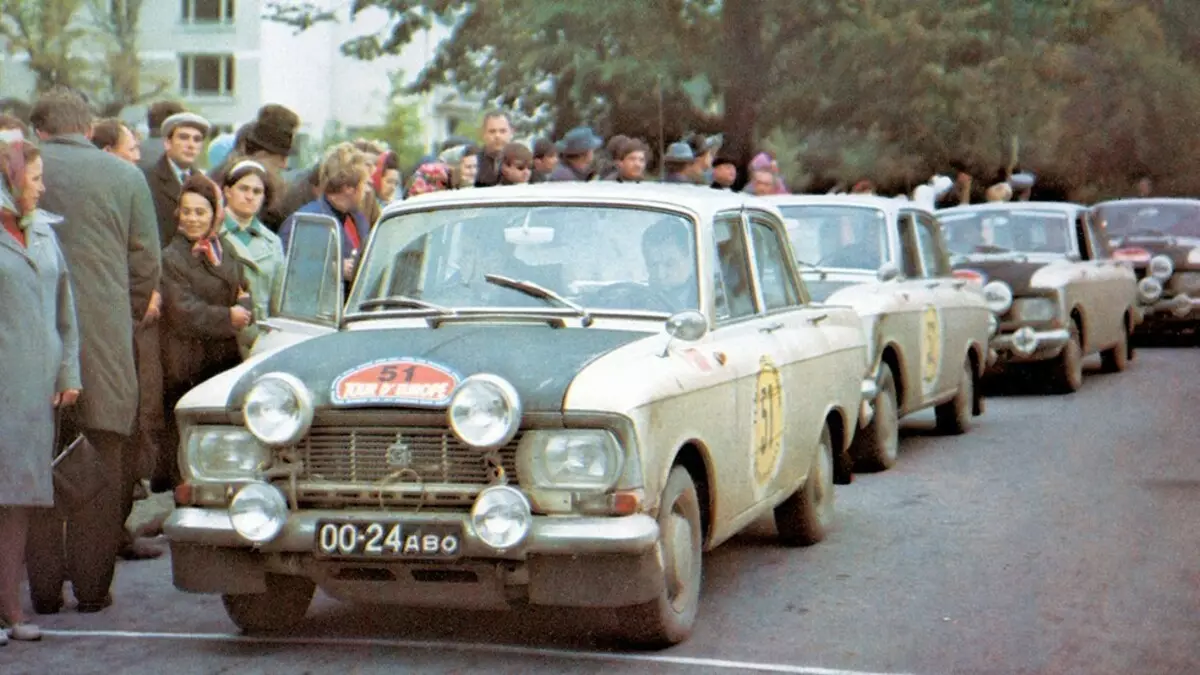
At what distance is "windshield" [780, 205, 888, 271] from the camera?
14797 mm

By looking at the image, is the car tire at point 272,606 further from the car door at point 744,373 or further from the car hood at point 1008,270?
the car hood at point 1008,270

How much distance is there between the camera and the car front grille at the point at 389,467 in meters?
7.56

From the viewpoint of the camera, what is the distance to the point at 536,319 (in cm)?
851

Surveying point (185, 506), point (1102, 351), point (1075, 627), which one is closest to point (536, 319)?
point (185, 506)

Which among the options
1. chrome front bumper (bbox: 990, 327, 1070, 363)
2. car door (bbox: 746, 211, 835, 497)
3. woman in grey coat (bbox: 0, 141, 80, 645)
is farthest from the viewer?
chrome front bumper (bbox: 990, 327, 1070, 363)

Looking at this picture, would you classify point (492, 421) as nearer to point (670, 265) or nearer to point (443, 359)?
point (443, 359)

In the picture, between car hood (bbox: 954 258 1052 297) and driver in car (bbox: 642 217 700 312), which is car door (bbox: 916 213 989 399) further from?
driver in car (bbox: 642 217 700 312)

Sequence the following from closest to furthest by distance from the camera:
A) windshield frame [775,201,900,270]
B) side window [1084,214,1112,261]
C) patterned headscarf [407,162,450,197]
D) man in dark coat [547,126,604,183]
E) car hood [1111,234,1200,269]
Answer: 1. patterned headscarf [407,162,450,197]
2. windshield frame [775,201,900,270]
3. man in dark coat [547,126,604,183]
4. side window [1084,214,1112,261]
5. car hood [1111,234,1200,269]

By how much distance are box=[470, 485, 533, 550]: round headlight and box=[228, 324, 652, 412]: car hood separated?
0.30 meters

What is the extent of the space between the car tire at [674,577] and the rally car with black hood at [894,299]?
5.29 m

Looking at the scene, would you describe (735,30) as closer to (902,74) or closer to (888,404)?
(902,74)

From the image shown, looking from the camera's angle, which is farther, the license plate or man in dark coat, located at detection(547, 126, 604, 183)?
man in dark coat, located at detection(547, 126, 604, 183)

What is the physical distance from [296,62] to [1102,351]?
61.9m

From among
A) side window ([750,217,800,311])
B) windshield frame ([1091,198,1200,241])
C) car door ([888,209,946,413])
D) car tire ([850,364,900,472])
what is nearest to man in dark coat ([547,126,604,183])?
car door ([888,209,946,413])
